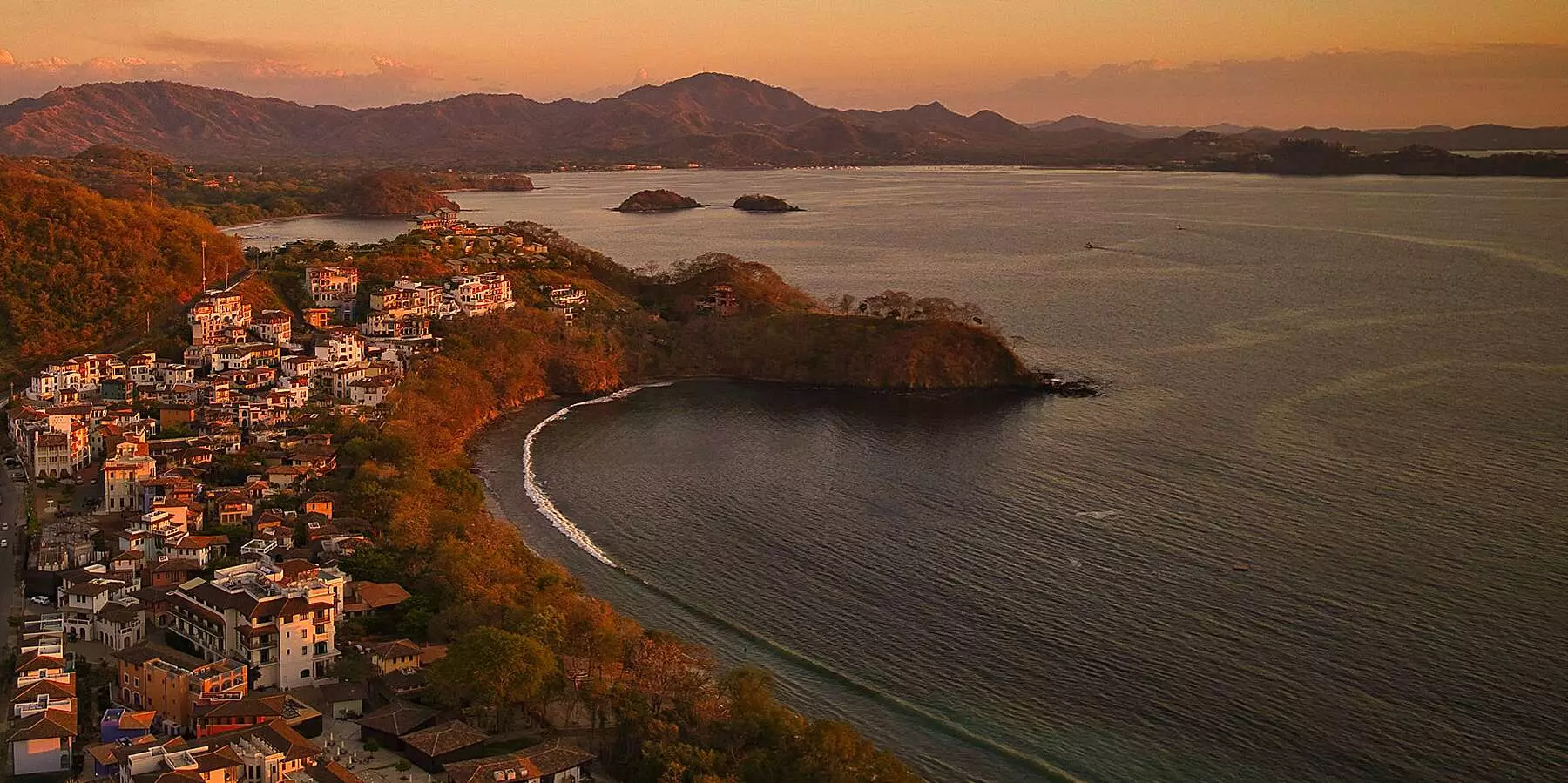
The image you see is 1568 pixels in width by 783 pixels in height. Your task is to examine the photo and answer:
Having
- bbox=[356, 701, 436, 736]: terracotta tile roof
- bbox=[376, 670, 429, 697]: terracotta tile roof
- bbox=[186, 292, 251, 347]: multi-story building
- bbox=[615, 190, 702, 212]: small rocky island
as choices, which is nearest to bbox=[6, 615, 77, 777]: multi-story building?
bbox=[356, 701, 436, 736]: terracotta tile roof

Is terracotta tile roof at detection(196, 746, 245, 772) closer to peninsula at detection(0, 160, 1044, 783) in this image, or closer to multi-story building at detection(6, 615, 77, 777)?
peninsula at detection(0, 160, 1044, 783)

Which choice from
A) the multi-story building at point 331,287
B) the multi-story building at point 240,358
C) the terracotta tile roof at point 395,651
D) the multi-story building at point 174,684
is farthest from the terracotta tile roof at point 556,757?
the multi-story building at point 331,287

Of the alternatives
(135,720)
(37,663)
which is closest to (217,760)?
(135,720)

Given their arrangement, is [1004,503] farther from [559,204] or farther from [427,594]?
[559,204]

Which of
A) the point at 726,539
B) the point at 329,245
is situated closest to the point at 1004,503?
the point at 726,539

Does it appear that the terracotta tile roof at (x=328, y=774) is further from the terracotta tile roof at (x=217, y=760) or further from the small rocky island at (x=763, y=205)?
the small rocky island at (x=763, y=205)
